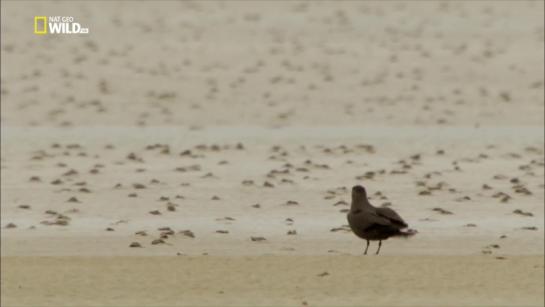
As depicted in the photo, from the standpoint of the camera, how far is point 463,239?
16141 mm

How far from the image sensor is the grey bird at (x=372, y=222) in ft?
46.8

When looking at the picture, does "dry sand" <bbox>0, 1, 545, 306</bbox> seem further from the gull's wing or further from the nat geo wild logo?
the gull's wing

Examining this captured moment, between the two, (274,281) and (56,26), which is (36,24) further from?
(274,281)

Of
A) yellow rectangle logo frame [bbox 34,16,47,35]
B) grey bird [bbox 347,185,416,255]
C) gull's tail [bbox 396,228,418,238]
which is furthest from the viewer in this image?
yellow rectangle logo frame [bbox 34,16,47,35]

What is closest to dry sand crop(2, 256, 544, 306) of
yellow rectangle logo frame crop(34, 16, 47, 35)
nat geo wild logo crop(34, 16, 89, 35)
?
yellow rectangle logo frame crop(34, 16, 47, 35)

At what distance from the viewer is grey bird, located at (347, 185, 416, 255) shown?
46.8 ft

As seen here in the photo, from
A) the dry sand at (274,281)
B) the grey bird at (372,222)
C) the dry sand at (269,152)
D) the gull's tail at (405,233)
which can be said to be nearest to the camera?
the dry sand at (274,281)

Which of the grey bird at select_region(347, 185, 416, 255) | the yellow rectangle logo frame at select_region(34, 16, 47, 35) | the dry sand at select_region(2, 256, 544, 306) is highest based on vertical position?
the yellow rectangle logo frame at select_region(34, 16, 47, 35)

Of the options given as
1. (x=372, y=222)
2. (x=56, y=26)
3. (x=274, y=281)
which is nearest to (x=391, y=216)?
(x=372, y=222)

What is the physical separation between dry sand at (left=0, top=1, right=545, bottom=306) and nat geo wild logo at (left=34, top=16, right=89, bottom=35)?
1.05 feet

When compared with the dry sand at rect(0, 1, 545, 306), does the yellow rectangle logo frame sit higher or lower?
higher

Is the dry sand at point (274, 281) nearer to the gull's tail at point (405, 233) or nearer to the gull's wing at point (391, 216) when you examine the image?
the gull's tail at point (405, 233)

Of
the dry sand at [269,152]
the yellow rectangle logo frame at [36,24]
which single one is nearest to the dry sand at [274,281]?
the dry sand at [269,152]

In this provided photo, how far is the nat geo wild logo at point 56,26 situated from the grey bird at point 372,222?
67.2 feet
